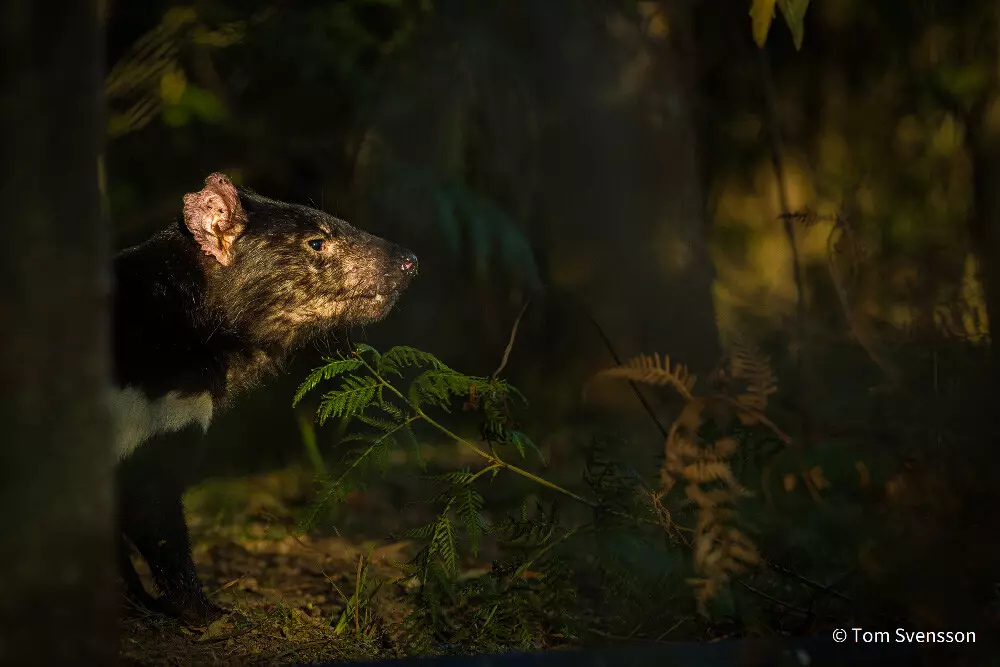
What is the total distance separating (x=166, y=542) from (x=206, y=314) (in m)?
0.70

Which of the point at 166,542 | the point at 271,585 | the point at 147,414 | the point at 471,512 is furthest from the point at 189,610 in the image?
the point at 471,512

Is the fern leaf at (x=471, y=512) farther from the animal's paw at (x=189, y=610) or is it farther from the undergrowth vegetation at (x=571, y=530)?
the animal's paw at (x=189, y=610)

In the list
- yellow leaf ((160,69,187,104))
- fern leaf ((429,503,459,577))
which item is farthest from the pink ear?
fern leaf ((429,503,459,577))

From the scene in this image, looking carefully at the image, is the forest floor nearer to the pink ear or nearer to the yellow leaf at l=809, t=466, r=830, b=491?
the pink ear

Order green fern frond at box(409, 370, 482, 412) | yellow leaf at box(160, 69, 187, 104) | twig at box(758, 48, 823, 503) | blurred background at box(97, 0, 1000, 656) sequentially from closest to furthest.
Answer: green fern frond at box(409, 370, 482, 412) < twig at box(758, 48, 823, 503) < blurred background at box(97, 0, 1000, 656) < yellow leaf at box(160, 69, 187, 104)

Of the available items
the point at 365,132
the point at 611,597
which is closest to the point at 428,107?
the point at 365,132

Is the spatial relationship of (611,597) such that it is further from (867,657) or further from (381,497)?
(381,497)

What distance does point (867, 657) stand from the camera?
2100 millimetres

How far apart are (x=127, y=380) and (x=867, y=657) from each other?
6.67 ft

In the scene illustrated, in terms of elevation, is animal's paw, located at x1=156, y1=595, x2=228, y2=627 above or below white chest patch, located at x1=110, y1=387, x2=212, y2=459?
below

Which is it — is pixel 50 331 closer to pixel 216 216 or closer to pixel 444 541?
pixel 444 541

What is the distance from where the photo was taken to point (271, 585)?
335 cm

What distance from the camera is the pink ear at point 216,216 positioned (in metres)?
3.02

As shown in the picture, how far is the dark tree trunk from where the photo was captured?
4.79 ft
